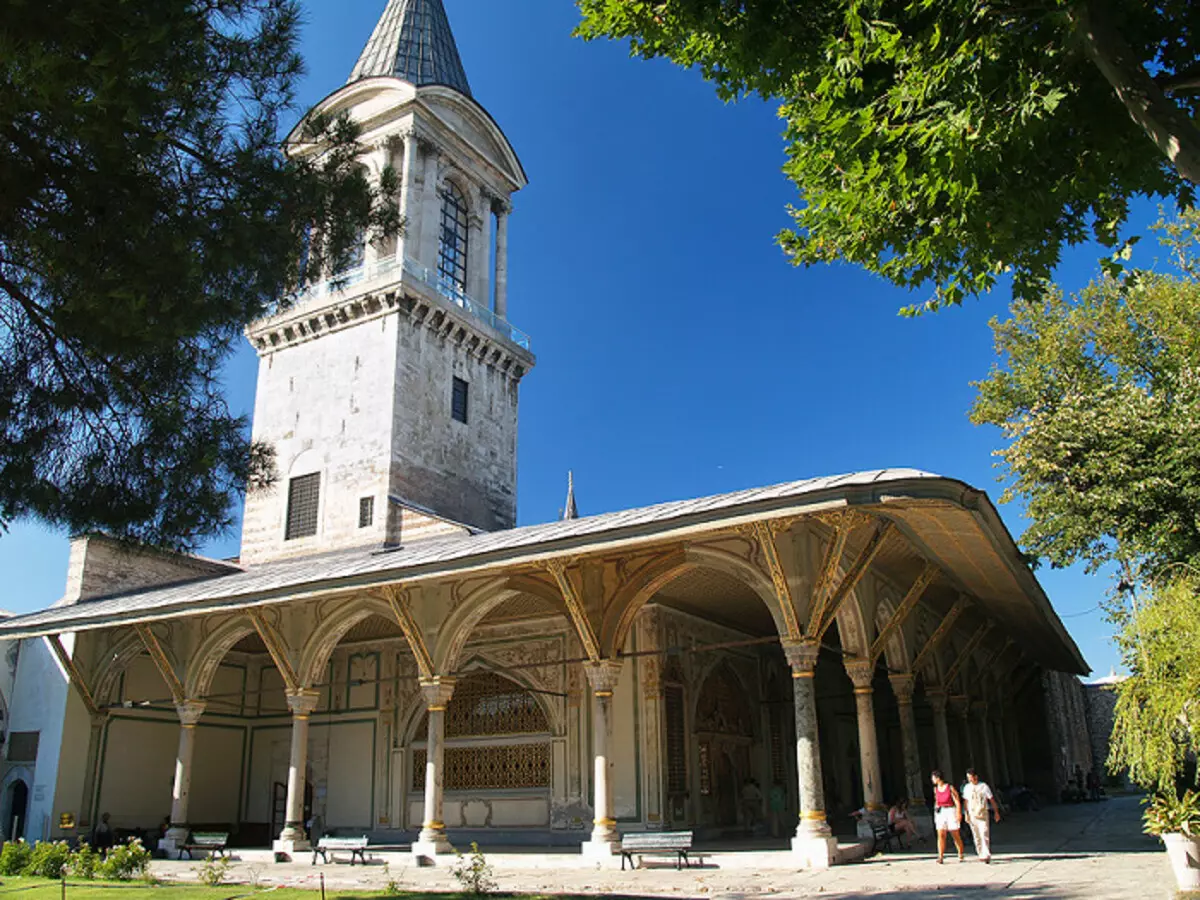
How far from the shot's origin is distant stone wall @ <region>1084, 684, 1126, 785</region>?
3750 centimetres

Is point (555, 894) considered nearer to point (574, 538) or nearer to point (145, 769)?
point (574, 538)

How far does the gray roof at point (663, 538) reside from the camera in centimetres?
1000

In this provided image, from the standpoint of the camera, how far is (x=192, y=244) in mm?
6641

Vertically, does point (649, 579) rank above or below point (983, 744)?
above

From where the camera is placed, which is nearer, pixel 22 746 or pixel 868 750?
pixel 868 750

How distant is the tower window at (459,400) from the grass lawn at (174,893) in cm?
1361

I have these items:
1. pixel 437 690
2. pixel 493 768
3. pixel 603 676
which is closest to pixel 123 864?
pixel 437 690

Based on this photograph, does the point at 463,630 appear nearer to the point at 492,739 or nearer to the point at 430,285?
the point at 492,739

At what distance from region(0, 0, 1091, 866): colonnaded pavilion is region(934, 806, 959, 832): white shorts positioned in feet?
4.31

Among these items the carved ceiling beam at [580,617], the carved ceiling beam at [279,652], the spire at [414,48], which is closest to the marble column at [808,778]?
the carved ceiling beam at [580,617]

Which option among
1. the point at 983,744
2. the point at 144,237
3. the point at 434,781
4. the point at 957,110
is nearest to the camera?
the point at 957,110

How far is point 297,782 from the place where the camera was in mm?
15266

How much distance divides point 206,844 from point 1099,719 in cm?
3515

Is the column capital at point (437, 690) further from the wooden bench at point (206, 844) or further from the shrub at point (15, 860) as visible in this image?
the shrub at point (15, 860)
